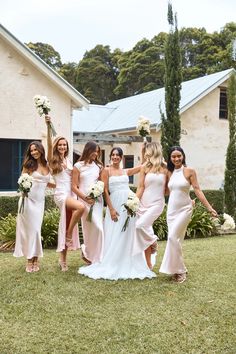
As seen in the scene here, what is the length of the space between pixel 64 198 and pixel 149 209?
54.0 inches

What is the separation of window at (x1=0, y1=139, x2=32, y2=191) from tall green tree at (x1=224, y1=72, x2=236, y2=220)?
696cm

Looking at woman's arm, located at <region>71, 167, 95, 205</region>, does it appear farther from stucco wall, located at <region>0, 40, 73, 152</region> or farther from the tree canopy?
the tree canopy

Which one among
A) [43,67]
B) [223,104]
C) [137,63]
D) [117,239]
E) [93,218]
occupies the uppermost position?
[137,63]

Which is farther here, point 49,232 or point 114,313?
point 49,232

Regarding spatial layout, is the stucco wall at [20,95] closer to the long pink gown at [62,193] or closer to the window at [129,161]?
the long pink gown at [62,193]

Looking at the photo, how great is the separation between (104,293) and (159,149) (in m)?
2.39

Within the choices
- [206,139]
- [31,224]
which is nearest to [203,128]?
[206,139]

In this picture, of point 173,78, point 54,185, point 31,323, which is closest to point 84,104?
point 173,78

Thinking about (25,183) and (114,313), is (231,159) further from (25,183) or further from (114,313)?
(114,313)

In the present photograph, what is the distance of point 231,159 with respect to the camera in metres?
14.9

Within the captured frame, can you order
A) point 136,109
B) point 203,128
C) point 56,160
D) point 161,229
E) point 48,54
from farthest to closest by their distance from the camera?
point 48,54 < point 136,109 < point 203,128 < point 161,229 < point 56,160

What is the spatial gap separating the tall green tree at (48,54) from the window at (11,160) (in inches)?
1321

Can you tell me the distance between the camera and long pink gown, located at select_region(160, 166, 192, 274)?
20.6 ft

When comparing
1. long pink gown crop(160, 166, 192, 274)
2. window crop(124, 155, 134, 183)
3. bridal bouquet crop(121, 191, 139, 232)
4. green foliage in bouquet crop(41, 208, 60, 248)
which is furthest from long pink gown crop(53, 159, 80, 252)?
window crop(124, 155, 134, 183)
